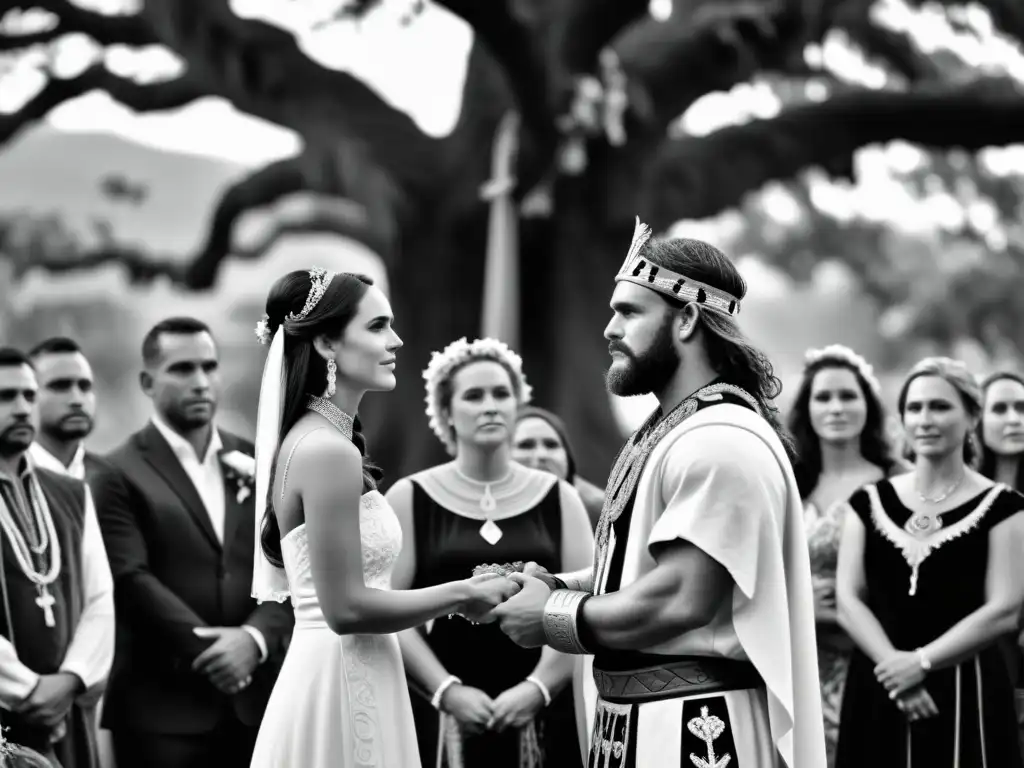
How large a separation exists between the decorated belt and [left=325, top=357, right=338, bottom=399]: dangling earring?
1.13 m

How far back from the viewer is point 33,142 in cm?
1535

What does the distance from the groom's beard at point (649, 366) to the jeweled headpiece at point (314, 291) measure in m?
0.86

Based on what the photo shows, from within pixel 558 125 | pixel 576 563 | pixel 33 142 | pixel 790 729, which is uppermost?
pixel 33 142

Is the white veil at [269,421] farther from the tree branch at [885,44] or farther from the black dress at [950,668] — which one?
the tree branch at [885,44]

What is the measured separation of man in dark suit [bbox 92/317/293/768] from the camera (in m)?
5.16

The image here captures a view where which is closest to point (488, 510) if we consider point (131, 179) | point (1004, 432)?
point (1004, 432)

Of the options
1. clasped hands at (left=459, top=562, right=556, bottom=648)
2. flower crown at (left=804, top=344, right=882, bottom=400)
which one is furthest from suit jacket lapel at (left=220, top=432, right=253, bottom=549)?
flower crown at (left=804, top=344, right=882, bottom=400)

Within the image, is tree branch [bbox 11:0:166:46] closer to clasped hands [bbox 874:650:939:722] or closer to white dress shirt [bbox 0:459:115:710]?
white dress shirt [bbox 0:459:115:710]

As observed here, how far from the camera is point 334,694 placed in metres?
3.59

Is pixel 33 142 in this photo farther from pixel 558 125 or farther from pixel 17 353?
pixel 17 353

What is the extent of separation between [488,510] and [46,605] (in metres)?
1.68

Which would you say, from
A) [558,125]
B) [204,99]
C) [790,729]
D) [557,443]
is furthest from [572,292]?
[790,729]

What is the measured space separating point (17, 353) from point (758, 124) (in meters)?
7.08

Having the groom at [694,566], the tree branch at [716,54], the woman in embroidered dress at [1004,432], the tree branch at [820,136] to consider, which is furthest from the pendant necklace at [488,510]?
the tree branch at [716,54]
